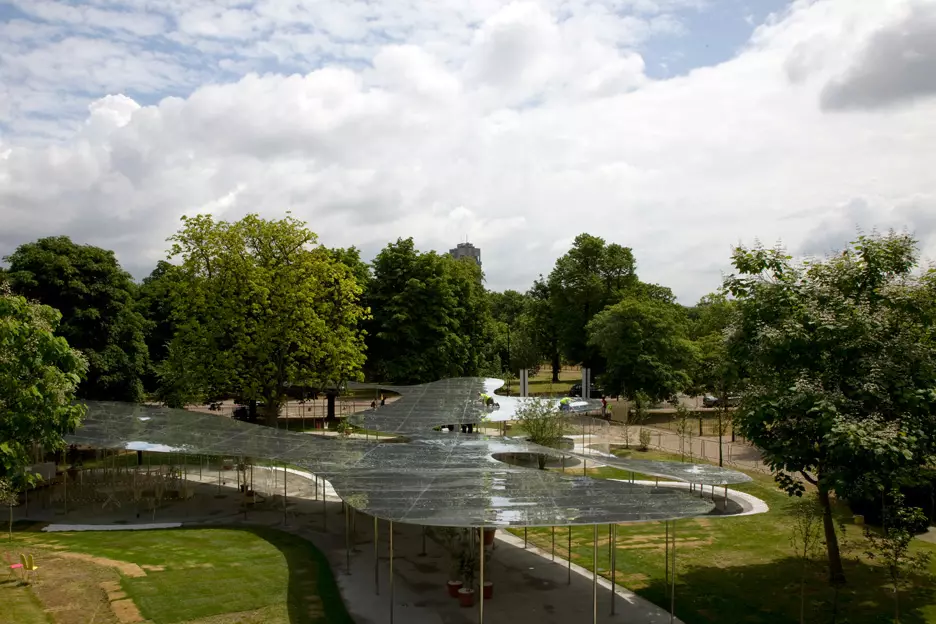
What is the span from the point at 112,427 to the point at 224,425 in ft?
14.4

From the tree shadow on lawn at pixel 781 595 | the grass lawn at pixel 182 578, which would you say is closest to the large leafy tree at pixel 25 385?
the grass lawn at pixel 182 578

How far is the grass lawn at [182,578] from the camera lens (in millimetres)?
16544

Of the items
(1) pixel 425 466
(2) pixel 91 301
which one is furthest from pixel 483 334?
(1) pixel 425 466

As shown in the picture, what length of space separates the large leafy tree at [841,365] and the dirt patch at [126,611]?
1590cm

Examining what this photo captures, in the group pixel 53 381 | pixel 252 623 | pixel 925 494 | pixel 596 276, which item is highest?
pixel 596 276

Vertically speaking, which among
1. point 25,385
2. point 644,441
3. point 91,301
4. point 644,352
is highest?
point 91,301

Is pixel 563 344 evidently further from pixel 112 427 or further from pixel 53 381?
pixel 53 381

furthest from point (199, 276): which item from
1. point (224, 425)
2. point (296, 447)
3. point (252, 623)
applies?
point (252, 623)

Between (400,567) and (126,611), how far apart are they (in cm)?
755

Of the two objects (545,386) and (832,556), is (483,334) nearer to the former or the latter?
(545,386)

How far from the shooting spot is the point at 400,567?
2058cm

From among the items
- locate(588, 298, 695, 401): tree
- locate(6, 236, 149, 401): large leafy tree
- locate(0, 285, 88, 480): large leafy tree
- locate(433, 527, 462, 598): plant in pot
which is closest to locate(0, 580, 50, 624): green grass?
locate(0, 285, 88, 480): large leafy tree

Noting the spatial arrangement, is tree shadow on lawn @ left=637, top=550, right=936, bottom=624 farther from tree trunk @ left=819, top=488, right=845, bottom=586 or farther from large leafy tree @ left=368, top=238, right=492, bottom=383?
large leafy tree @ left=368, top=238, right=492, bottom=383

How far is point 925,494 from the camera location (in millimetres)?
24234
